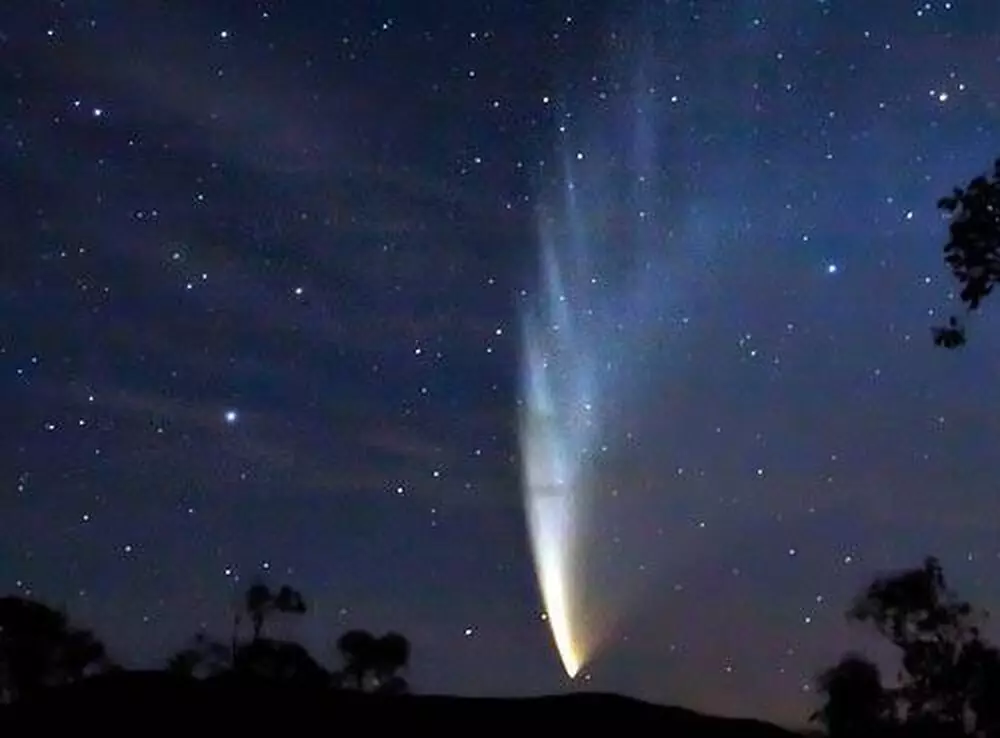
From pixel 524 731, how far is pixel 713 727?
3695 mm

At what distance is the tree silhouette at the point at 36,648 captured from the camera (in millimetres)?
57031

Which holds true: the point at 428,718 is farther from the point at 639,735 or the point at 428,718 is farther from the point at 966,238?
the point at 966,238

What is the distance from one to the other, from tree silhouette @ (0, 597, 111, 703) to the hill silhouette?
33074mm

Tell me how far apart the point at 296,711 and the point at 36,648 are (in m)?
37.5

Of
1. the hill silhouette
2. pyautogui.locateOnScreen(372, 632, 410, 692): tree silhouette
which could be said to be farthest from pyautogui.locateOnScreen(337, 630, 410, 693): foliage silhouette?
the hill silhouette

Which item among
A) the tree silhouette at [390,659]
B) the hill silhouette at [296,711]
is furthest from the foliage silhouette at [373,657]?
the hill silhouette at [296,711]

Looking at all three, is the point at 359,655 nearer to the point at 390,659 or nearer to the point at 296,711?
the point at 390,659

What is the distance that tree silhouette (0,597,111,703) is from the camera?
187 feet

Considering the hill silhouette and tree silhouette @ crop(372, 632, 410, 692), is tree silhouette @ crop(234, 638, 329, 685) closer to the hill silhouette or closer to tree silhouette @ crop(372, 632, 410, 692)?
tree silhouette @ crop(372, 632, 410, 692)

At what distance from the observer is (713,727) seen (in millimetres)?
26406

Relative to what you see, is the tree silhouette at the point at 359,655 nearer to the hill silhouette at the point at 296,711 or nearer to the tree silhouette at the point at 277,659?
the tree silhouette at the point at 277,659

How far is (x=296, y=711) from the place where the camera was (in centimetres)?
2339

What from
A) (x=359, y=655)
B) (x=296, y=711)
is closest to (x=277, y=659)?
(x=359, y=655)

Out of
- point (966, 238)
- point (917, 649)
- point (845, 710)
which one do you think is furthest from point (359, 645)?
point (966, 238)
